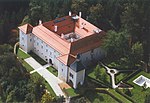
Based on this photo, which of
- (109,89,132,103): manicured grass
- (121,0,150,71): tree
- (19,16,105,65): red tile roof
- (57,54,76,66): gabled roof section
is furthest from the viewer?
(121,0,150,71): tree

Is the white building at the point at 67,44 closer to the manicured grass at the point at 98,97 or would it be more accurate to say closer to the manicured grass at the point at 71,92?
the manicured grass at the point at 71,92

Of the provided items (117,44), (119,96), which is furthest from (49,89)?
(117,44)

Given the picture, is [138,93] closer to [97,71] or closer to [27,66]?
[97,71]

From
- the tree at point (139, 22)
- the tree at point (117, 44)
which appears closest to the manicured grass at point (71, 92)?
the tree at point (117, 44)

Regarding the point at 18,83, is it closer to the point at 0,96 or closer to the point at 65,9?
the point at 0,96

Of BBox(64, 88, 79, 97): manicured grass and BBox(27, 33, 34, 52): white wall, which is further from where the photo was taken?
BBox(27, 33, 34, 52): white wall

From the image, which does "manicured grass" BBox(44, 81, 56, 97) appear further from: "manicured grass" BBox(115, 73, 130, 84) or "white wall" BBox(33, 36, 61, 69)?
"manicured grass" BBox(115, 73, 130, 84)

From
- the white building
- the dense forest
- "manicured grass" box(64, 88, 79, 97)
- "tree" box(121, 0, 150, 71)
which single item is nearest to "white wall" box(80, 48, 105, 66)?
the white building
